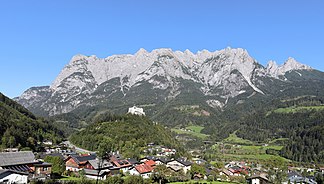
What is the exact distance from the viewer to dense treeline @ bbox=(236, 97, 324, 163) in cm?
13450

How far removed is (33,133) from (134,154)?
144 feet

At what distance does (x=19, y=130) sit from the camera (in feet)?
339

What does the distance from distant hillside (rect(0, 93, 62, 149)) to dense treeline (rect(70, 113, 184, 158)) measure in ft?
48.4

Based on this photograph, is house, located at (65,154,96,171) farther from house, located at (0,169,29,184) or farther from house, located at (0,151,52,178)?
house, located at (0,169,29,184)

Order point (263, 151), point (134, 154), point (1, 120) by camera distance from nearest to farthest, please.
→ point (134, 154) → point (1, 120) → point (263, 151)

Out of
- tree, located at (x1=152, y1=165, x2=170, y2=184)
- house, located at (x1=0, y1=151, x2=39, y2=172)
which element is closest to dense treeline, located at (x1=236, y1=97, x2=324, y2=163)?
tree, located at (x1=152, y1=165, x2=170, y2=184)

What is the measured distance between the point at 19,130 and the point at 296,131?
444 ft

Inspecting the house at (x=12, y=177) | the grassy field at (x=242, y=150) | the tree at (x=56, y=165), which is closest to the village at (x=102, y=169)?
the house at (x=12, y=177)

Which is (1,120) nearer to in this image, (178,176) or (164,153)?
(164,153)

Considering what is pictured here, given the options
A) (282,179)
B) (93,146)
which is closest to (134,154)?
(93,146)

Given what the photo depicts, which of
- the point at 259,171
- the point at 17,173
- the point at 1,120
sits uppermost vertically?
the point at 1,120

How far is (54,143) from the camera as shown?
117312mm

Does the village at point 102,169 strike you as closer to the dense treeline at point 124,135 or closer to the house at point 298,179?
the house at point 298,179

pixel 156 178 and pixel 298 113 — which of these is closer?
pixel 156 178
